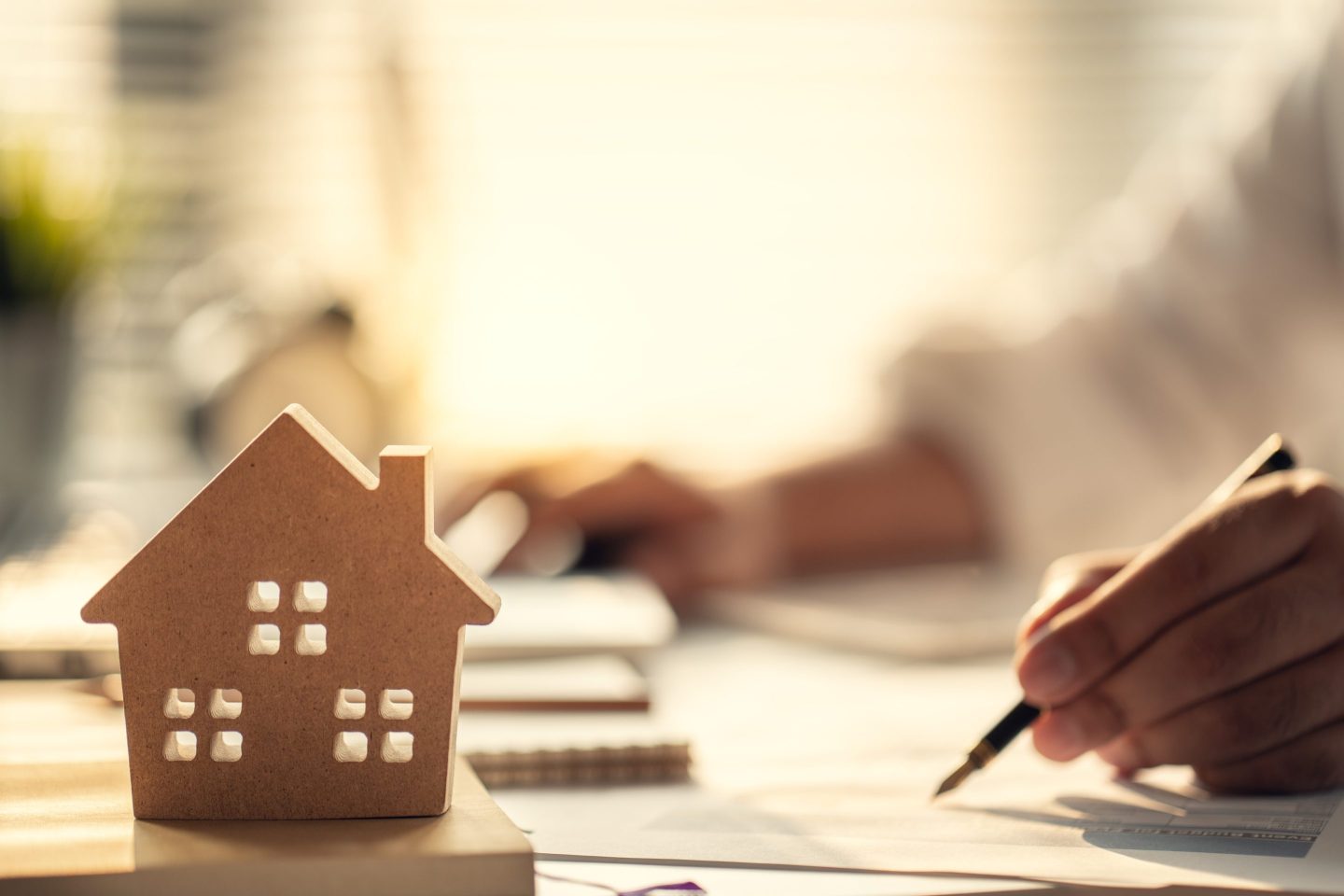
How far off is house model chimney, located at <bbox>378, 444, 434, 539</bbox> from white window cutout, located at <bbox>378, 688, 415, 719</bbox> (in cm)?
4

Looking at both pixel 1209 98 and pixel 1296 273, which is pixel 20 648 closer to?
pixel 1296 273

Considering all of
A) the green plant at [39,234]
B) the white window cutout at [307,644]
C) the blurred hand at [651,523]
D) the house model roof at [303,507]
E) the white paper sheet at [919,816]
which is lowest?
the white paper sheet at [919,816]

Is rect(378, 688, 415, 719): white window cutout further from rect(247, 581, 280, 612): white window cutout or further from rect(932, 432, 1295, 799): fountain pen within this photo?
rect(932, 432, 1295, 799): fountain pen

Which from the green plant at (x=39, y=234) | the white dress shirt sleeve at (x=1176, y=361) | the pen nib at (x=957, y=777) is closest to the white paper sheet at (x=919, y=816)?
the pen nib at (x=957, y=777)

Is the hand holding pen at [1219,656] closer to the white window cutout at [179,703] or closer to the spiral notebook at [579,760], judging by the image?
the spiral notebook at [579,760]

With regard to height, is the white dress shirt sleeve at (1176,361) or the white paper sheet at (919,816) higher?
the white dress shirt sleeve at (1176,361)

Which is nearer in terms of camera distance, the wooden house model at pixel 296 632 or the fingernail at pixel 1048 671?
the wooden house model at pixel 296 632

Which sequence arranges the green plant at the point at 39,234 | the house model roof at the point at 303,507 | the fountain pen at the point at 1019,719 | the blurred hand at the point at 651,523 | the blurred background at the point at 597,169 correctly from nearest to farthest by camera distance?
the house model roof at the point at 303,507 < the fountain pen at the point at 1019,719 < the blurred hand at the point at 651,523 < the green plant at the point at 39,234 < the blurred background at the point at 597,169

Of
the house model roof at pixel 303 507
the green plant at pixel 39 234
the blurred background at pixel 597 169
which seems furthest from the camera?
the blurred background at pixel 597 169

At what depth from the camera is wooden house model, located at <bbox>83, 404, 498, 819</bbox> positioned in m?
0.34

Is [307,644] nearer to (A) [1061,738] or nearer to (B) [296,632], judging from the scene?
(B) [296,632]

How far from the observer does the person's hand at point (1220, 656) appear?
45 cm

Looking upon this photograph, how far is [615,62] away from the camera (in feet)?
5.90

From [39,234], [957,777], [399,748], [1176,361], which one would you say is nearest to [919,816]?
[957,777]
